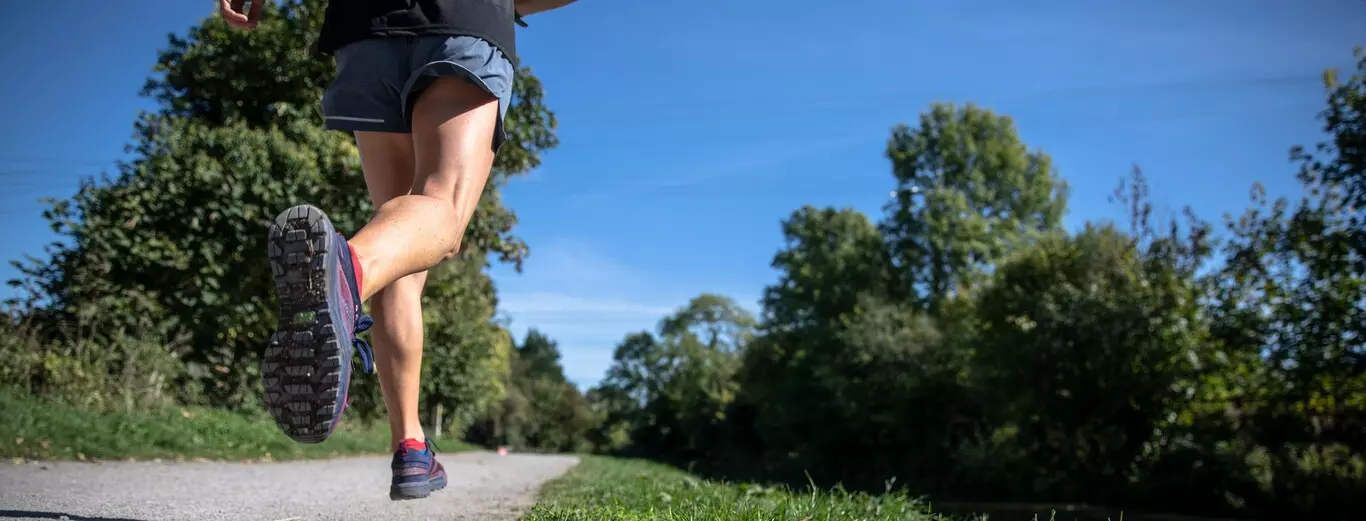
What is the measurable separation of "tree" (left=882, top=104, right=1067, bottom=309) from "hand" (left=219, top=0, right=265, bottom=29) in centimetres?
2720

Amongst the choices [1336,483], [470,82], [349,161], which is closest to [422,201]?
[470,82]

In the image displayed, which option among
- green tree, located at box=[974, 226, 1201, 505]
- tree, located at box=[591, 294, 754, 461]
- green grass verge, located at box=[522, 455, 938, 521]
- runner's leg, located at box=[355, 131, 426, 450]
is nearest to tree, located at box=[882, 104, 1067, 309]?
green tree, located at box=[974, 226, 1201, 505]

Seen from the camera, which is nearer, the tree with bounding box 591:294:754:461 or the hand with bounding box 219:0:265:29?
the hand with bounding box 219:0:265:29

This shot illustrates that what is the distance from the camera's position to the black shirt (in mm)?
2215

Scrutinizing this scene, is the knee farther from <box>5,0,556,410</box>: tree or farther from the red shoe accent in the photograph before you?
<box>5,0,556,410</box>: tree

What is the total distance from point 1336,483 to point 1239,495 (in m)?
1.64

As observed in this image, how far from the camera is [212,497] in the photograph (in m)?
3.52

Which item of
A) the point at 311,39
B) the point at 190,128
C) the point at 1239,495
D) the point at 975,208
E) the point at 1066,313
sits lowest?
the point at 1239,495

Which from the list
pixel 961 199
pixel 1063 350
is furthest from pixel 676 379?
A: pixel 1063 350

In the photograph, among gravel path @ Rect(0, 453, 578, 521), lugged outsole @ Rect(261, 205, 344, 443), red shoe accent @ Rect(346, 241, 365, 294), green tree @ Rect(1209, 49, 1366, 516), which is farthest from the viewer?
green tree @ Rect(1209, 49, 1366, 516)

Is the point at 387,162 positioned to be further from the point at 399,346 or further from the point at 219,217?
the point at 219,217

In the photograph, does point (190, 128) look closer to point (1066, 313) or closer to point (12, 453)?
point (12, 453)

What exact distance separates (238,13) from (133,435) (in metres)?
5.57

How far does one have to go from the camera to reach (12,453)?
17.5 ft
